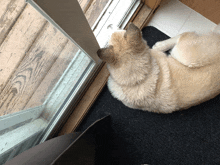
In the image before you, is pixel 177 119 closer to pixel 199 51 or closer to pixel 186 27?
pixel 199 51

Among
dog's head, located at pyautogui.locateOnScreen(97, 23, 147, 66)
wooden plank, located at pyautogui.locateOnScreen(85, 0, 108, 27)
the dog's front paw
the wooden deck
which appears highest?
the dog's front paw

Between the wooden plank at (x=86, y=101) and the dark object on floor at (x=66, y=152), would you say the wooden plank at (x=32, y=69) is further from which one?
the wooden plank at (x=86, y=101)

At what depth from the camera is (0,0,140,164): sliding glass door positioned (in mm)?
638

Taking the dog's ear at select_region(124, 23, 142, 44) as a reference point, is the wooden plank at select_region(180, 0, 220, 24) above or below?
above

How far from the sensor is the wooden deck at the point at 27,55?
0.64 meters

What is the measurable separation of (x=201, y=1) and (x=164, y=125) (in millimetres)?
1104

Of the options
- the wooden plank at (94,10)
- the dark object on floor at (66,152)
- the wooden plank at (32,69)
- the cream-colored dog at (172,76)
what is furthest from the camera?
the wooden plank at (94,10)

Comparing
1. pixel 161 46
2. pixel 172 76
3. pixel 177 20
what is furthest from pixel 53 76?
pixel 177 20

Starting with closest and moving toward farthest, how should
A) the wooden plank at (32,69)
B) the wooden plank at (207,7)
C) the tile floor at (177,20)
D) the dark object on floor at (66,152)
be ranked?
the dark object on floor at (66,152), the wooden plank at (32,69), the wooden plank at (207,7), the tile floor at (177,20)

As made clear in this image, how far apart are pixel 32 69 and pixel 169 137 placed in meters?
1.20

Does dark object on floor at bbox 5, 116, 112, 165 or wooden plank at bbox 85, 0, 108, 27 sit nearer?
dark object on floor at bbox 5, 116, 112, 165

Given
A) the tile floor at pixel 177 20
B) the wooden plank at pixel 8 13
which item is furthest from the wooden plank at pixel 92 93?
the wooden plank at pixel 8 13

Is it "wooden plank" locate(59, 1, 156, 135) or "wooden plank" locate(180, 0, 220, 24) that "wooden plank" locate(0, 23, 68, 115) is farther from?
"wooden plank" locate(180, 0, 220, 24)

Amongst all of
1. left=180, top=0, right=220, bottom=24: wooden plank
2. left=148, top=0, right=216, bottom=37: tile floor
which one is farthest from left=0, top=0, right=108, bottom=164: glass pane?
left=180, top=0, right=220, bottom=24: wooden plank
